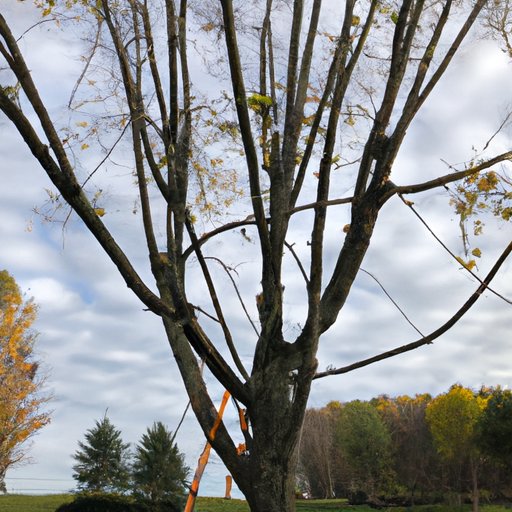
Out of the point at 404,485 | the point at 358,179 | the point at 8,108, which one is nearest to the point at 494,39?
the point at 358,179

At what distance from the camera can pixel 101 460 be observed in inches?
936

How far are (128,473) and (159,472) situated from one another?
95.9 inches

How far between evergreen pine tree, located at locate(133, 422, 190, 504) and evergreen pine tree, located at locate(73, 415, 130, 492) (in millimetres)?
1998

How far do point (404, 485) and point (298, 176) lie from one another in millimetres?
42329

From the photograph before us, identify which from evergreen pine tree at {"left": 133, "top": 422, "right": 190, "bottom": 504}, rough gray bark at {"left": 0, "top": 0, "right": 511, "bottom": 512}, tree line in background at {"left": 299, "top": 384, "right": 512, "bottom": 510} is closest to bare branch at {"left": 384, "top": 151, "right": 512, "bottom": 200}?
rough gray bark at {"left": 0, "top": 0, "right": 511, "bottom": 512}

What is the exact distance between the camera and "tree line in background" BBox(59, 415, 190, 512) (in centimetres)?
1592

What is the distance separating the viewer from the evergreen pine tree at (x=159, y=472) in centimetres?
2044

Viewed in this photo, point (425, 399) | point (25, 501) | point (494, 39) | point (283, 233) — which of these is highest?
point (425, 399)

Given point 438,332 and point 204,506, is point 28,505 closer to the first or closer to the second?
point 204,506

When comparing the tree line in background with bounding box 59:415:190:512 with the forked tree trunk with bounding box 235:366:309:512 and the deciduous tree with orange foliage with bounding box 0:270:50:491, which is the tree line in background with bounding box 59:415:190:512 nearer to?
the deciduous tree with orange foliage with bounding box 0:270:50:491

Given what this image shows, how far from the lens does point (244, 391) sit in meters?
4.54

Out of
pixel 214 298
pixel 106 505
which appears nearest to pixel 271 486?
pixel 214 298

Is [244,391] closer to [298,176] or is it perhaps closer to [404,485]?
[298,176]

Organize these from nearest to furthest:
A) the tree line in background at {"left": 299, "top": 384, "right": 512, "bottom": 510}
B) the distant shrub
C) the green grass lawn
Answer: the distant shrub < the green grass lawn < the tree line in background at {"left": 299, "top": 384, "right": 512, "bottom": 510}
